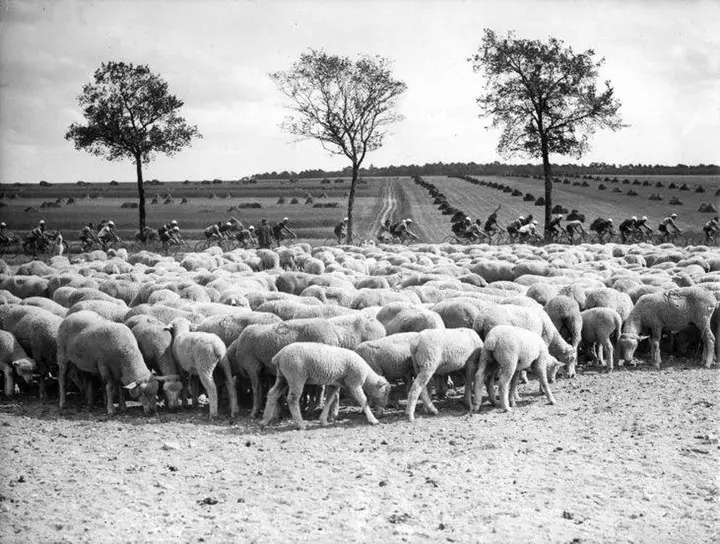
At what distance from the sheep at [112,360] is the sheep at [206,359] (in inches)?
20.8

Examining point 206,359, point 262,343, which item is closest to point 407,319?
point 262,343

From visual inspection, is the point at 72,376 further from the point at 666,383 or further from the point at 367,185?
the point at 367,185

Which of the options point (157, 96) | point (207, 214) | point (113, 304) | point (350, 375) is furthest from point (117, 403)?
point (207, 214)

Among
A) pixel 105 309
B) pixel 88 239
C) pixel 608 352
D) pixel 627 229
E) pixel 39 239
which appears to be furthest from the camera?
pixel 627 229

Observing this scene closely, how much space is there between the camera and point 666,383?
1198 cm

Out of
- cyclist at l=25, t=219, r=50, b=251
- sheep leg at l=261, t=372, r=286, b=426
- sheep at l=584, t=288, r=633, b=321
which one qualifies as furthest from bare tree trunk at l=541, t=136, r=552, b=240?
sheep leg at l=261, t=372, r=286, b=426

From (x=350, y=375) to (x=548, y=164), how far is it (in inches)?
1466

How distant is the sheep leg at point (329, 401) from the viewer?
10.1 meters

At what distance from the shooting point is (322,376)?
991cm

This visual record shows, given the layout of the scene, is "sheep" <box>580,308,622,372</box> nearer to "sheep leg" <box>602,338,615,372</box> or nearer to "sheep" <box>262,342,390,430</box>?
"sheep leg" <box>602,338,615,372</box>

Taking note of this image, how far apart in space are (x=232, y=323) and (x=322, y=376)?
2.45 m

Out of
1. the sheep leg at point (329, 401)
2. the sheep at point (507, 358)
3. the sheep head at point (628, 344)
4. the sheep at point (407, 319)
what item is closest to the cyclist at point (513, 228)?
the sheep head at point (628, 344)

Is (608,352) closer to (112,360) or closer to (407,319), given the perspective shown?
(407,319)

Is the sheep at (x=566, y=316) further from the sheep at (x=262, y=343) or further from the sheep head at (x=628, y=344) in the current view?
the sheep at (x=262, y=343)
